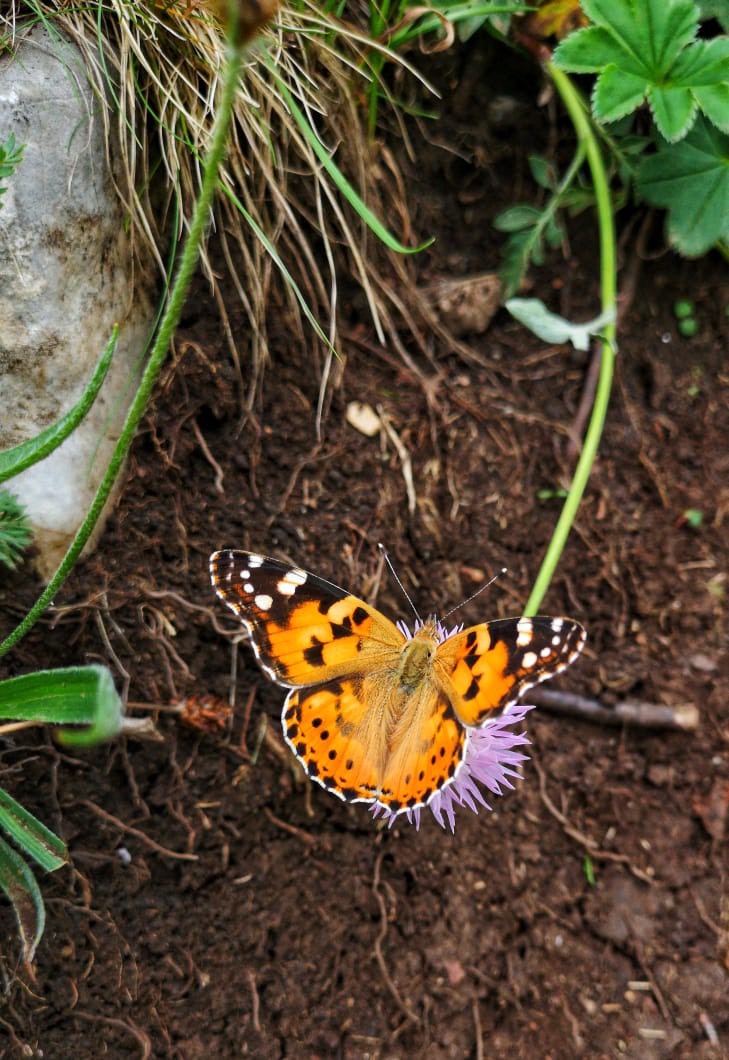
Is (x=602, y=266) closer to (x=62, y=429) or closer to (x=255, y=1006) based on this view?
(x=62, y=429)

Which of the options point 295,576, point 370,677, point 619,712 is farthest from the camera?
point 619,712

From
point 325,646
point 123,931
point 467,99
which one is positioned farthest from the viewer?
point 467,99

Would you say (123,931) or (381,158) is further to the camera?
(381,158)

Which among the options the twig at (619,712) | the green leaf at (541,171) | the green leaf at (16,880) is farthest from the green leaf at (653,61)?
the green leaf at (16,880)

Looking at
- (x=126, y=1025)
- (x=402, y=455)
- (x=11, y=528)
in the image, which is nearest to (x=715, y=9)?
(x=402, y=455)

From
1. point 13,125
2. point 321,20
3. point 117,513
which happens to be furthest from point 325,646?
point 321,20

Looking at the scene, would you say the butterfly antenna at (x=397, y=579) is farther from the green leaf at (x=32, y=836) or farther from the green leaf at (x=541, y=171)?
→ the green leaf at (x=541, y=171)

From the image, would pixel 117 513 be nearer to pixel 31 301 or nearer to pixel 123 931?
pixel 31 301
